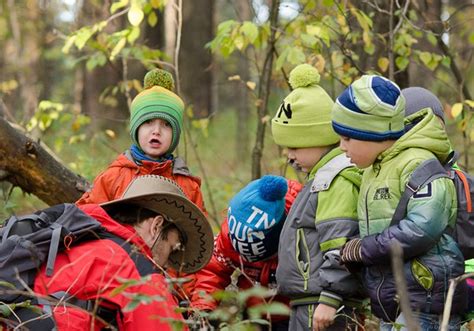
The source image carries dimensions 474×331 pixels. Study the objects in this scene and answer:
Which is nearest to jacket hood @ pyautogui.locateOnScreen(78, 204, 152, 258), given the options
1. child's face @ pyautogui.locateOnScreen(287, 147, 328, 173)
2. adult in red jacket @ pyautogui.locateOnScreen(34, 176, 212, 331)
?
adult in red jacket @ pyautogui.locateOnScreen(34, 176, 212, 331)

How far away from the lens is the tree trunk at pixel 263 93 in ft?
21.3

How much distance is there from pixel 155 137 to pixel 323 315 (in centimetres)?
170

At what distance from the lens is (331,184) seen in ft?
13.0

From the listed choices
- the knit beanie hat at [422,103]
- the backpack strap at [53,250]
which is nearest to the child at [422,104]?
the knit beanie hat at [422,103]

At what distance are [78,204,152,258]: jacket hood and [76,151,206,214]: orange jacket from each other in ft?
3.54

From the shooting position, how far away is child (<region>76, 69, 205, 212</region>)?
4.87 metres

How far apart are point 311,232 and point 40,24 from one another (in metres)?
17.3

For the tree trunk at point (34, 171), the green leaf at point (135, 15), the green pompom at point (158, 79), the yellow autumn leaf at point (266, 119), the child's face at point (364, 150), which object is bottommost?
the tree trunk at point (34, 171)

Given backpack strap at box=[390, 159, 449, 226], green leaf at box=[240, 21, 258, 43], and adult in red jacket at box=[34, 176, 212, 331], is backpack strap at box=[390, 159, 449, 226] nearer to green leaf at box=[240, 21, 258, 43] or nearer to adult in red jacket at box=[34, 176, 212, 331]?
adult in red jacket at box=[34, 176, 212, 331]

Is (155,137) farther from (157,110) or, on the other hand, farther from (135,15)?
(135,15)

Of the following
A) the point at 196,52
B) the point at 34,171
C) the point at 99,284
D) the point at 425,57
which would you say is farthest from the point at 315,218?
the point at 196,52

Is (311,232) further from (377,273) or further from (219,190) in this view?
(219,190)

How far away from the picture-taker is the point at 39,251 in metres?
3.42

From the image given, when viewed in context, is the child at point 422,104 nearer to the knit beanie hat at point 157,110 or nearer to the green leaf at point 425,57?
the knit beanie hat at point 157,110
